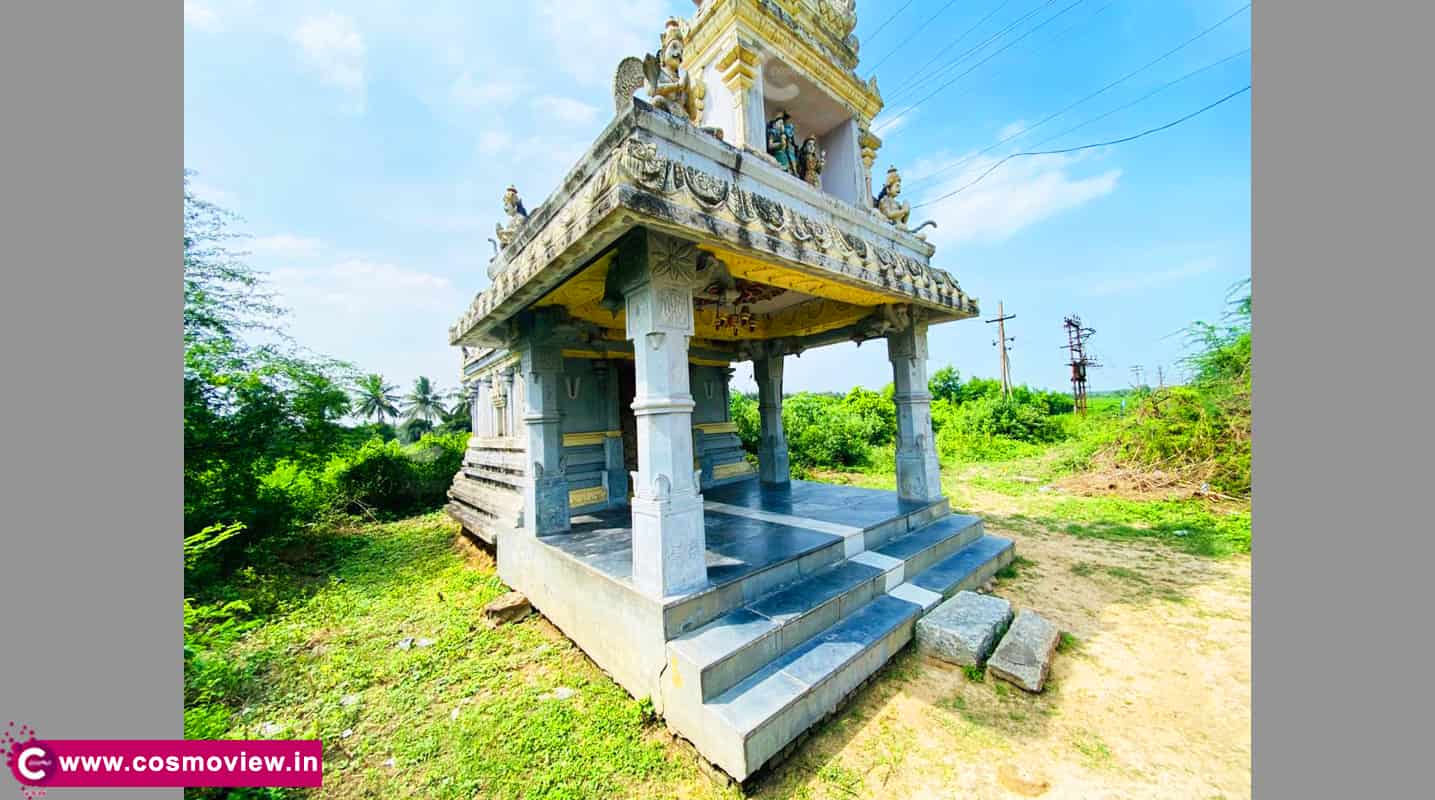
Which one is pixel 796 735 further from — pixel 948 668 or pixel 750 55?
pixel 750 55

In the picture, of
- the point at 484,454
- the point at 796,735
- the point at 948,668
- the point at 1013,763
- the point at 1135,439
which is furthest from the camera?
the point at 1135,439

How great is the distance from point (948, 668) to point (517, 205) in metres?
7.07

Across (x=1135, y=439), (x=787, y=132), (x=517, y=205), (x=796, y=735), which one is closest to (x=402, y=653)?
(x=796, y=735)

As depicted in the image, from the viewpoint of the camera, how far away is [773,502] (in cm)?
674

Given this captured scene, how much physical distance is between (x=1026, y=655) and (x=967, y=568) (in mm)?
1563

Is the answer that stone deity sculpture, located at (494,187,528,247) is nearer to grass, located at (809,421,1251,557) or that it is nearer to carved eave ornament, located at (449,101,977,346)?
carved eave ornament, located at (449,101,977,346)

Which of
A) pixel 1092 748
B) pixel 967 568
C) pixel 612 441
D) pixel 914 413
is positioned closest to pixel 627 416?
pixel 612 441

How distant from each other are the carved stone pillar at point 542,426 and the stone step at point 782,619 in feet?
8.94

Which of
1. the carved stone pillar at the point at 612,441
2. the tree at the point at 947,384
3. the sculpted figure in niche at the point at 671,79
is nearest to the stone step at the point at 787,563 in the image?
the carved stone pillar at the point at 612,441

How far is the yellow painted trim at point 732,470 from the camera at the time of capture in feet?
28.0

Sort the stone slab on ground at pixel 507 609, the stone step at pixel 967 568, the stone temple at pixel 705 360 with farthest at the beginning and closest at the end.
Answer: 1. the stone slab on ground at pixel 507 609
2. the stone step at pixel 967 568
3. the stone temple at pixel 705 360

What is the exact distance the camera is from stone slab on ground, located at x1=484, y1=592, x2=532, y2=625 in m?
4.78

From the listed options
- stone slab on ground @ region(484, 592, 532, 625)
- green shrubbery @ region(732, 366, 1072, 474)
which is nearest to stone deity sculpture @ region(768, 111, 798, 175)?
stone slab on ground @ region(484, 592, 532, 625)

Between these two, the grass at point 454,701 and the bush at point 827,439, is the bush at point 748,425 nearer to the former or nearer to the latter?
the bush at point 827,439
